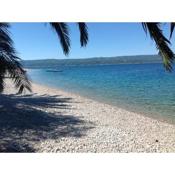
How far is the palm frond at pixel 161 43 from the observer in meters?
4.04

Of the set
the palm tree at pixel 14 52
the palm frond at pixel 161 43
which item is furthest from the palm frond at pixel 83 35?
the palm frond at pixel 161 43

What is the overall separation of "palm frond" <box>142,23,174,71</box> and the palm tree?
1516 millimetres

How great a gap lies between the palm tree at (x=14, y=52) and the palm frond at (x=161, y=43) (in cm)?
152

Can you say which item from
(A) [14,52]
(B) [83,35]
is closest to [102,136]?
(B) [83,35]

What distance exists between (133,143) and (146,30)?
2346 millimetres

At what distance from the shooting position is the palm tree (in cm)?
517

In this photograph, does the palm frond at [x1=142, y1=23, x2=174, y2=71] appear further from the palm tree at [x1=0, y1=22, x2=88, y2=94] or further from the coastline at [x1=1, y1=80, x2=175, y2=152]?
the coastline at [x1=1, y1=80, x2=175, y2=152]

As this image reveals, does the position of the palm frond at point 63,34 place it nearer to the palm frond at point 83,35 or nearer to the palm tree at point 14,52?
the palm tree at point 14,52

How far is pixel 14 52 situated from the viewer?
5289mm

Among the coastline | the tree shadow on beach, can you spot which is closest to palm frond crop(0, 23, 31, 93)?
the tree shadow on beach

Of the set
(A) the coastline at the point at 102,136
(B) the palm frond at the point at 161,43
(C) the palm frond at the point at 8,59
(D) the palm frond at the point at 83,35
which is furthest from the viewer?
(D) the palm frond at the point at 83,35
